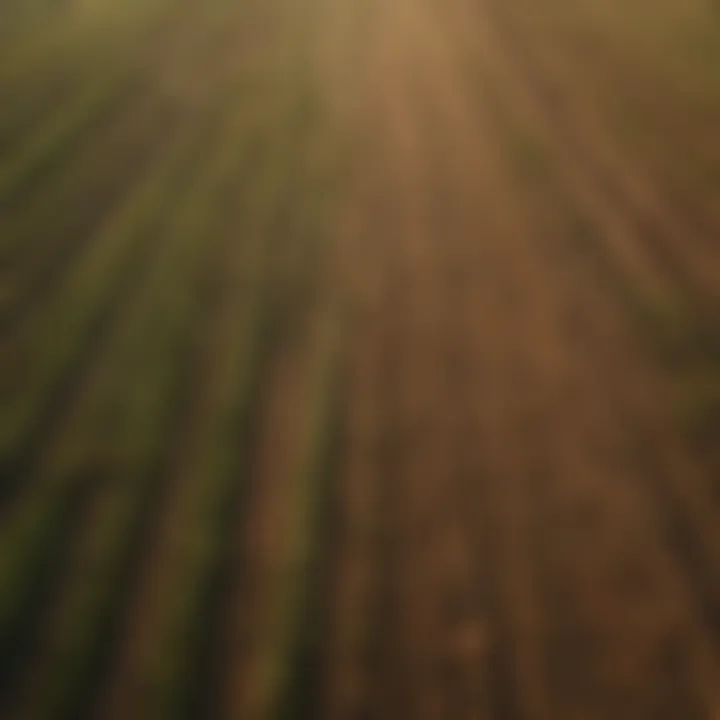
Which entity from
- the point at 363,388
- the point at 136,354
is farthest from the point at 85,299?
the point at 363,388

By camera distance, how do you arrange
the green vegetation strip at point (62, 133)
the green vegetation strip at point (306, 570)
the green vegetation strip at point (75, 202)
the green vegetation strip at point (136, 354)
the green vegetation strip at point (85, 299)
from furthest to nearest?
the green vegetation strip at point (62, 133), the green vegetation strip at point (75, 202), the green vegetation strip at point (85, 299), the green vegetation strip at point (136, 354), the green vegetation strip at point (306, 570)

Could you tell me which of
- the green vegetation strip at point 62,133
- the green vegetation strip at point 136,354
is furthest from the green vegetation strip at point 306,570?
the green vegetation strip at point 62,133

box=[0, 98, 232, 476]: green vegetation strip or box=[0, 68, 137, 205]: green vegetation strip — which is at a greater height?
box=[0, 68, 137, 205]: green vegetation strip

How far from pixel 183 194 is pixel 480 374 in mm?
1474

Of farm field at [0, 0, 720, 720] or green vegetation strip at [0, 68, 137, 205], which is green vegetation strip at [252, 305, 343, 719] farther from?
green vegetation strip at [0, 68, 137, 205]

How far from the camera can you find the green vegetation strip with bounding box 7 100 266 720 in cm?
A: 188

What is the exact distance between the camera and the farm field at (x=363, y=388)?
190 cm

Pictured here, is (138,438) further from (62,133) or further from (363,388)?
(62,133)

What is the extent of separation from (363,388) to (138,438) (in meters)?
0.63

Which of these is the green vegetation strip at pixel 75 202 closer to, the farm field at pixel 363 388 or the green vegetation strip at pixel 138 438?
the farm field at pixel 363 388

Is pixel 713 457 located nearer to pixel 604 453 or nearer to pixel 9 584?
pixel 604 453

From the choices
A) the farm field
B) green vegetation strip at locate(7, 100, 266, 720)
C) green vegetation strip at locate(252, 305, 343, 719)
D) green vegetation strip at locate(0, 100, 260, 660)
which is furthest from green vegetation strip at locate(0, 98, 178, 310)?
green vegetation strip at locate(252, 305, 343, 719)

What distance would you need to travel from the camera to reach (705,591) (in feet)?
6.57

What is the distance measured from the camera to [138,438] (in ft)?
7.81
